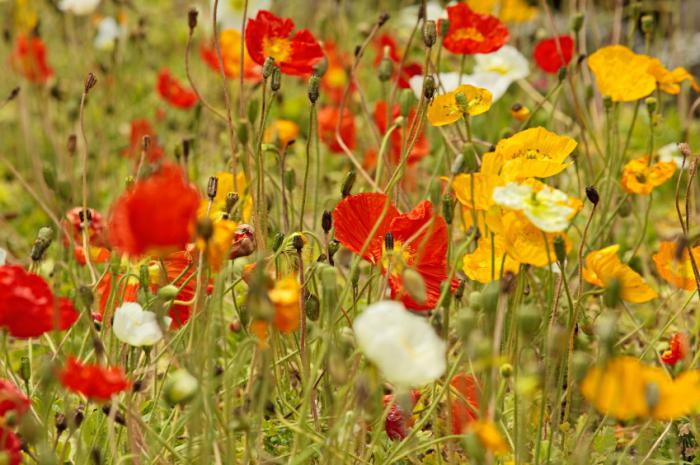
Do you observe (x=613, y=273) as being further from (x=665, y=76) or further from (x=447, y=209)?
(x=665, y=76)

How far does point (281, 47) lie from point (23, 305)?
75 cm

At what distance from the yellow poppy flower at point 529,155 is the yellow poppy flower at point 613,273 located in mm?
141

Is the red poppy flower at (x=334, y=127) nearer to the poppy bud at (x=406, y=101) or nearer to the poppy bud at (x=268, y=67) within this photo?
the poppy bud at (x=406, y=101)

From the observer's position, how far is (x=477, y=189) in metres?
1.34

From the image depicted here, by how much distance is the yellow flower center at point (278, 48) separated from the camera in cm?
171

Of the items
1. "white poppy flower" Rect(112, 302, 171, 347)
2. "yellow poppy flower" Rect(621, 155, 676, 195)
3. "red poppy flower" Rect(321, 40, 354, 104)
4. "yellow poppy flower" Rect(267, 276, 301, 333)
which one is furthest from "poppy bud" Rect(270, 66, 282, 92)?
"red poppy flower" Rect(321, 40, 354, 104)

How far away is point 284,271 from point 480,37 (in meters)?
0.63

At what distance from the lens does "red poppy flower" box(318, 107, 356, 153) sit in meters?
2.51

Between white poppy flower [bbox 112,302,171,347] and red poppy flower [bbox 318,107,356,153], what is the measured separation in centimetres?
119

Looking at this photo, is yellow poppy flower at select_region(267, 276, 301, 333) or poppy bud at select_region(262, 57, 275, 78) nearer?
yellow poppy flower at select_region(267, 276, 301, 333)

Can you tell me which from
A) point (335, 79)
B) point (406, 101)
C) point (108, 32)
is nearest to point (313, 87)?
point (406, 101)

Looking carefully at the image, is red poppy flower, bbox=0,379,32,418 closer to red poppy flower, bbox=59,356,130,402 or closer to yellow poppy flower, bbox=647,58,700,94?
red poppy flower, bbox=59,356,130,402

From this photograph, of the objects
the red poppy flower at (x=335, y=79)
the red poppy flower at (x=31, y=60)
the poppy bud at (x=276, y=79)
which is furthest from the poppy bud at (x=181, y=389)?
the red poppy flower at (x=335, y=79)

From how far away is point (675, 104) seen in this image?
387 centimetres
